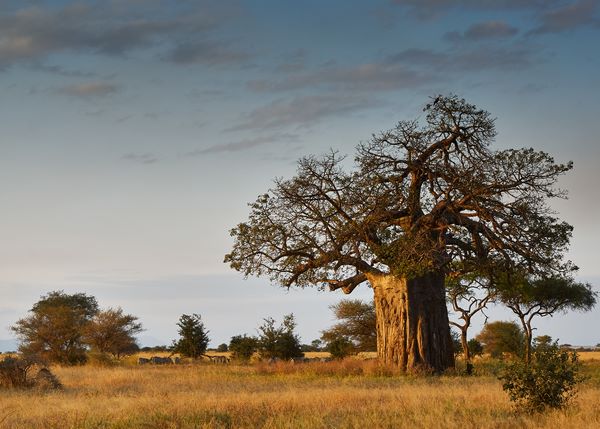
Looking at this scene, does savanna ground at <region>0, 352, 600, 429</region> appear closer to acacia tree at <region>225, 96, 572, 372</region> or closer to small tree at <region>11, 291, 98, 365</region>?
acacia tree at <region>225, 96, 572, 372</region>

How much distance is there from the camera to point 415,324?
106 feet

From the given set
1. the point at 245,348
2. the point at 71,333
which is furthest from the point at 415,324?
the point at 71,333

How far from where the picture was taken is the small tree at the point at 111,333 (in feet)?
209

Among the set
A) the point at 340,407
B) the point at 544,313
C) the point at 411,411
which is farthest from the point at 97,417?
the point at 544,313

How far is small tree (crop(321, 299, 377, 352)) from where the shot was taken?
57688 millimetres

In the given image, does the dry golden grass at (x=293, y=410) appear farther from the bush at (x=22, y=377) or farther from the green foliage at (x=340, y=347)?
the green foliage at (x=340, y=347)

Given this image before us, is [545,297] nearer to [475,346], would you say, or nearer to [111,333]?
[475,346]

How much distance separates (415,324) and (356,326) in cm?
2582

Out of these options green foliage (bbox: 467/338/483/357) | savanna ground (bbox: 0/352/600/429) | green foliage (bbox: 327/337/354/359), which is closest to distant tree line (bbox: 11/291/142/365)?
green foliage (bbox: 327/337/354/359)

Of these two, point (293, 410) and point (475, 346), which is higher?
point (475, 346)

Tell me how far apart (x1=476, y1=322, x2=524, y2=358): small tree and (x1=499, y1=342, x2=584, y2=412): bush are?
52043mm

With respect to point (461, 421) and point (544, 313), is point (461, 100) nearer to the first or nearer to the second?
point (461, 421)

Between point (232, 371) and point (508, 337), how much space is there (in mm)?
40000

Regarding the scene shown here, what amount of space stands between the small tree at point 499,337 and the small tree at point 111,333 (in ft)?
106
